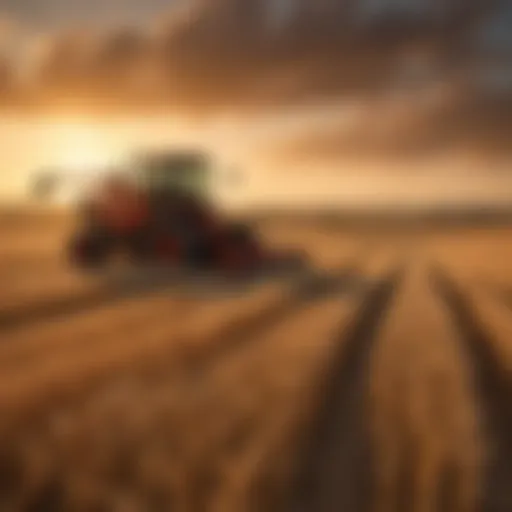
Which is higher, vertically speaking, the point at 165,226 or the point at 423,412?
the point at 165,226

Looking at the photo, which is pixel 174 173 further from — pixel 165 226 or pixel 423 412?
pixel 423 412

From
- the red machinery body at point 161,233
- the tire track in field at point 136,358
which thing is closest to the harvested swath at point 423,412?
the tire track in field at point 136,358

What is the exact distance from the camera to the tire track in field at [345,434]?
1094 millimetres

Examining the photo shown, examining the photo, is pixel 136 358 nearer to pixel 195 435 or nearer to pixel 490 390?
pixel 195 435

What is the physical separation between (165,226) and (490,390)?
0.51 metres

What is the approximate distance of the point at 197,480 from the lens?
3.67 ft

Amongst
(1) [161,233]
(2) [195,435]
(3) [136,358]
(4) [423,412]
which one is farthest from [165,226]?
(4) [423,412]

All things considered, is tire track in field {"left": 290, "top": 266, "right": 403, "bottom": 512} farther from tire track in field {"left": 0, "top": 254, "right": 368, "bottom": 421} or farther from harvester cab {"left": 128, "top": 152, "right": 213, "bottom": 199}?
harvester cab {"left": 128, "top": 152, "right": 213, "bottom": 199}

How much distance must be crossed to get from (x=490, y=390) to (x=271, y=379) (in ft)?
0.96

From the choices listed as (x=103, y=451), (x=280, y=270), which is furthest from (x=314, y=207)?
(x=103, y=451)

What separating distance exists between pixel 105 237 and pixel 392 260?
417 millimetres

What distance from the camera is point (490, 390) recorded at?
118 centimetres

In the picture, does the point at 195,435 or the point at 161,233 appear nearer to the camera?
the point at 195,435

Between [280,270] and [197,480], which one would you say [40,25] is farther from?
[197,480]
